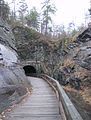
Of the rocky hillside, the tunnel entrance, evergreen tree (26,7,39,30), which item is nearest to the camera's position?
the rocky hillside

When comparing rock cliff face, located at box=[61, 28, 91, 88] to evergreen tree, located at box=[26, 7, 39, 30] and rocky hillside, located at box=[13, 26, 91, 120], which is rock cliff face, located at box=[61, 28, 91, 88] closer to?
rocky hillside, located at box=[13, 26, 91, 120]

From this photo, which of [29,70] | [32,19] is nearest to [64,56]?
[29,70]

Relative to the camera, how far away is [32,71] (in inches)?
1877

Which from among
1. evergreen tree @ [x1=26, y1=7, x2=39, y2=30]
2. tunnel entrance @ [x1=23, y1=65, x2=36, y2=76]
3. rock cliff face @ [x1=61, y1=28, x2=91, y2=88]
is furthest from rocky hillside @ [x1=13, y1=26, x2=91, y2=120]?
evergreen tree @ [x1=26, y1=7, x2=39, y2=30]

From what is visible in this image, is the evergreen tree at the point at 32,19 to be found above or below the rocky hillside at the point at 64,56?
above

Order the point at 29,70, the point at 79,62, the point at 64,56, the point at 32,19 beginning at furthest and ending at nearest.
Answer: the point at 32,19
the point at 29,70
the point at 64,56
the point at 79,62

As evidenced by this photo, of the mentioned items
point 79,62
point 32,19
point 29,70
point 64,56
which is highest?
point 32,19

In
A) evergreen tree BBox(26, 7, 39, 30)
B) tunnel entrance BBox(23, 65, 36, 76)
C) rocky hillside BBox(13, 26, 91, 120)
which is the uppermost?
evergreen tree BBox(26, 7, 39, 30)

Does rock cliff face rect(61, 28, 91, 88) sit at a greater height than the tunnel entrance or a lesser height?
greater

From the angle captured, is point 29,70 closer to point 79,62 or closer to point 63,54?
point 63,54

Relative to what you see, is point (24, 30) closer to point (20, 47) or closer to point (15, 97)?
point (20, 47)

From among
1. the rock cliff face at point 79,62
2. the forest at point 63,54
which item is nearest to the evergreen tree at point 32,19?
the forest at point 63,54

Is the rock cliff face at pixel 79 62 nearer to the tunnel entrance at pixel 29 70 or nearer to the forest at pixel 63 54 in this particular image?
the forest at pixel 63 54

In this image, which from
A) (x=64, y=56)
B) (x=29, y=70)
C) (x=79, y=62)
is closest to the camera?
(x=79, y=62)
